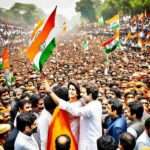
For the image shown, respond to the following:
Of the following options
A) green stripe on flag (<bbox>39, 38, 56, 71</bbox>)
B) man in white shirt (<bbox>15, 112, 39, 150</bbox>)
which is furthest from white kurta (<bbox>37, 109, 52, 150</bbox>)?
green stripe on flag (<bbox>39, 38, 56, 71</bbox>)

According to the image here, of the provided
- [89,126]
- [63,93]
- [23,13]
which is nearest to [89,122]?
[89,126]

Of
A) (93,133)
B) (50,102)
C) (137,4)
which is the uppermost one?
(137,4)

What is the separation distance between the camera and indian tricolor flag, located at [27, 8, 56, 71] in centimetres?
666

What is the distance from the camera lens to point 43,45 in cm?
678

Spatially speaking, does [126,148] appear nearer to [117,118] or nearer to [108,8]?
[117,118]

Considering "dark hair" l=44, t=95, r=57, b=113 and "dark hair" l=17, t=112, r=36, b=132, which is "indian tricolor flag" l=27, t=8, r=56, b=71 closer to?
"dark hair" l=44, t=95, r=57, b=113

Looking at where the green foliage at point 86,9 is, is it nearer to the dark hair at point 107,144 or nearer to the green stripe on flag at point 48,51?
the green stripe on flag at point 48,51

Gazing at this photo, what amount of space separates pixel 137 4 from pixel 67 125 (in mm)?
53738

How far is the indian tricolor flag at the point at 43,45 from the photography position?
6664 millimetres

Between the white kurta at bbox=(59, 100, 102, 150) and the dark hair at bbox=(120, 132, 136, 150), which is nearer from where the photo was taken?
the dark hair at bbox=(120, 132, 136, 150)

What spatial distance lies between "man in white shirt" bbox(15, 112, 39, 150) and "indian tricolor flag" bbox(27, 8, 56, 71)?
3.56ft

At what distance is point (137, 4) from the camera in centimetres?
5862

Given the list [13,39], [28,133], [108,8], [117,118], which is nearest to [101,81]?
[117,118]

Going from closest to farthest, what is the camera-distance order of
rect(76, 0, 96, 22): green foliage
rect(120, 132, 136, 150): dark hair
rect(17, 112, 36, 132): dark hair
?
rect(120, 132, 136, 150): dark hair
rect(17, 112, 36, 132): dark hair
rect(76, 0, 96, 22): green foliage
